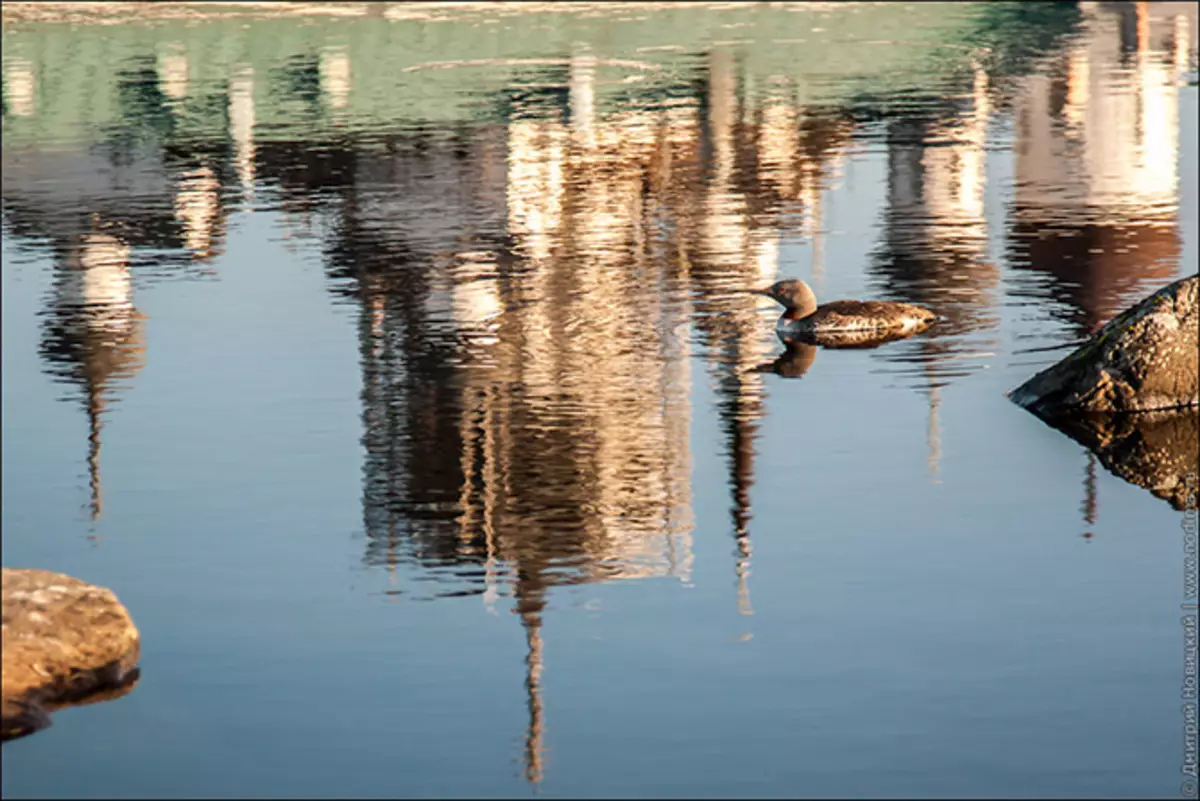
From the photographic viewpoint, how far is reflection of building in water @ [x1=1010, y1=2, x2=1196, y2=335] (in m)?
23.0

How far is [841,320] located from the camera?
2005cm

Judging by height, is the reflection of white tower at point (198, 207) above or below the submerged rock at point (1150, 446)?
Result: above

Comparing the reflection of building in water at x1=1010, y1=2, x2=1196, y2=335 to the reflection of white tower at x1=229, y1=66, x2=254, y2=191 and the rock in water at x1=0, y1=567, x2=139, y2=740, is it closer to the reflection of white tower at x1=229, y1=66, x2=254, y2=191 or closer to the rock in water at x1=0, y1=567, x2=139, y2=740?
the reflection of white tower at x1=229, y1=66, x2=254, y2=191

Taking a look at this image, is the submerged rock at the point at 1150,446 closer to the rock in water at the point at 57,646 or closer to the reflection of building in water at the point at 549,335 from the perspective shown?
the reflection of building in water at the point at 549,335

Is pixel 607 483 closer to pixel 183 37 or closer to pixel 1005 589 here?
pixel 1005 589

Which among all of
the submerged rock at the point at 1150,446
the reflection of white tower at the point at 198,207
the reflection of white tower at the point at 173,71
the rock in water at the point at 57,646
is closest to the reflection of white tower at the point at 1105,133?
the reflection of white tower at the point at 198,207

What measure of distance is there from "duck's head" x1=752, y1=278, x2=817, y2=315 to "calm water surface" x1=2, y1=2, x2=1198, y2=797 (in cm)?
45

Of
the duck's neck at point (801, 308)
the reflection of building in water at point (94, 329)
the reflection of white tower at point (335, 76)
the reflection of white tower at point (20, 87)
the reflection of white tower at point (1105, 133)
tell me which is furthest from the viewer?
the reflection of white tower at point (335, 76)

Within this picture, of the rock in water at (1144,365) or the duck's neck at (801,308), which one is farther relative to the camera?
the duck's neck at (801,308)

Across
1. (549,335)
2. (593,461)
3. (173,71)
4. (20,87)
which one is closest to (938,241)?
(549,335)

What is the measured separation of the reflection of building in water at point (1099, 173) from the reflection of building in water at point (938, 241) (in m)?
0.58

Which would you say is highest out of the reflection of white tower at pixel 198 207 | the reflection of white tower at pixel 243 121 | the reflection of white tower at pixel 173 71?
the reflection of white tower at pixel 173 71

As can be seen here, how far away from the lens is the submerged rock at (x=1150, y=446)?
1523cm

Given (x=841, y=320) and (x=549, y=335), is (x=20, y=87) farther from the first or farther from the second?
(x=841, y=320)
